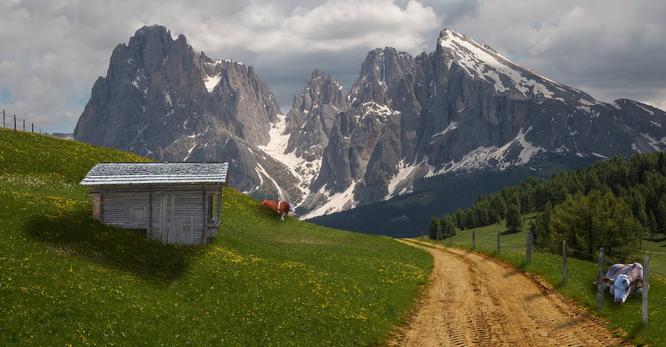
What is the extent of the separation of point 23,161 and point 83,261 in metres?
36.5

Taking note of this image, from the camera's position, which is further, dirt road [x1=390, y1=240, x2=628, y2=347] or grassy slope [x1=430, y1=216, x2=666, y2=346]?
grassy slope [x1=430, y1=216, x2=666, y2=346]

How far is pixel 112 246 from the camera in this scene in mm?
38656

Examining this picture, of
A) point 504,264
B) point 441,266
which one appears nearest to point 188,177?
point 441,266

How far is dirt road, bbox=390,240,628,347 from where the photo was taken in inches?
1123

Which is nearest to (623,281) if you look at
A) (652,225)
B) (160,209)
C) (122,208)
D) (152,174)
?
(160,209)

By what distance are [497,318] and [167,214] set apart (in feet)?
88.4

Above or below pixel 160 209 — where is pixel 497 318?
below

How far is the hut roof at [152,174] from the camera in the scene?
142ft

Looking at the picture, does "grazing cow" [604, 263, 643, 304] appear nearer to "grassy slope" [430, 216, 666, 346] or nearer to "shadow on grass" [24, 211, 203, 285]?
"grassy slope" [430, 216, 666, 346]

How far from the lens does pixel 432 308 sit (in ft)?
117

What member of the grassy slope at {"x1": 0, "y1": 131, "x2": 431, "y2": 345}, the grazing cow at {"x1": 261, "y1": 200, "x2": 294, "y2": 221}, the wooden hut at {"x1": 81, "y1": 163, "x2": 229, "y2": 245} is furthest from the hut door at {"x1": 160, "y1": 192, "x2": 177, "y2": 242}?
the grazing cow at {"x1": 261, "y1": 200, "x2": 294, "y2": 221}

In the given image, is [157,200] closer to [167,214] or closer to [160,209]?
[160,209]

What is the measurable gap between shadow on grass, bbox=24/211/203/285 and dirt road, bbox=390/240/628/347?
16.3 metres

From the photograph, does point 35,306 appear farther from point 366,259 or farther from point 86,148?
point 86,148
